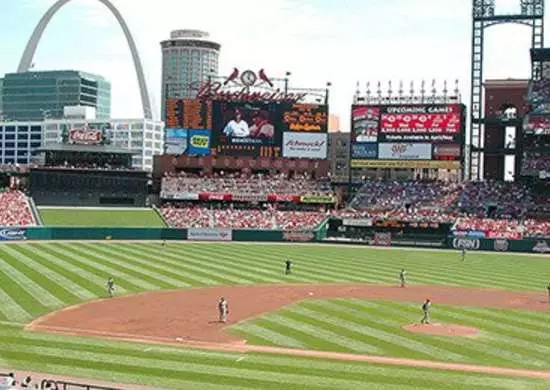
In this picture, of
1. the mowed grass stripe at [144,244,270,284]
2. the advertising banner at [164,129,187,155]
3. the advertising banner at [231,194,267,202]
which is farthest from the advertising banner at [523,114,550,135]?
the mowed grass stripe at [144,244,270,284]

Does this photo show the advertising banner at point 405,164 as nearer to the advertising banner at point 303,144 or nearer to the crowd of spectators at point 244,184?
the advertising banner at point 303,144

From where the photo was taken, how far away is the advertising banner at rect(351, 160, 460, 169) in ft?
285

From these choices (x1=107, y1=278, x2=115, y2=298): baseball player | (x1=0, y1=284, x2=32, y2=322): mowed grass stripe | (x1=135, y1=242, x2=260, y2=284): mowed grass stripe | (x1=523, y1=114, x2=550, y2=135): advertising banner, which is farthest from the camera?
(x1=523, y1=114, x2=550, y2=135): advertising banner

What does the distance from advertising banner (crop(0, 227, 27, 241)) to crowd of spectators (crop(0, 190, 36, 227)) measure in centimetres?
153

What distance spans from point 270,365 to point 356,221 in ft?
191

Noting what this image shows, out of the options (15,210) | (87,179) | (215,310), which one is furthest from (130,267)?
(87,179)

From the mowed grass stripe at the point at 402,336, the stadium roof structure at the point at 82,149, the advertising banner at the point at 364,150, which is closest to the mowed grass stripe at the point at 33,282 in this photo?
the mowed grass stripe at the point at 402,336

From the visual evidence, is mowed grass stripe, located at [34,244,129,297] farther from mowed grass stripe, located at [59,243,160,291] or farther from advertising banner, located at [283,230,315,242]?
advertising banner, located at [283,230,315,242]

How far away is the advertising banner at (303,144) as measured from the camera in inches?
3585

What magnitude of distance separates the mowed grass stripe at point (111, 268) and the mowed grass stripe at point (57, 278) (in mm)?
2939

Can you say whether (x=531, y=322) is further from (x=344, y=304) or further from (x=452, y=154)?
(x=452, y=154)

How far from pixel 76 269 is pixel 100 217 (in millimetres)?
31603

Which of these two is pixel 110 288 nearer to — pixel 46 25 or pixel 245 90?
pixel 245 90

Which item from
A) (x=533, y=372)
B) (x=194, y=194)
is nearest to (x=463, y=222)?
(x=194, y=194)
